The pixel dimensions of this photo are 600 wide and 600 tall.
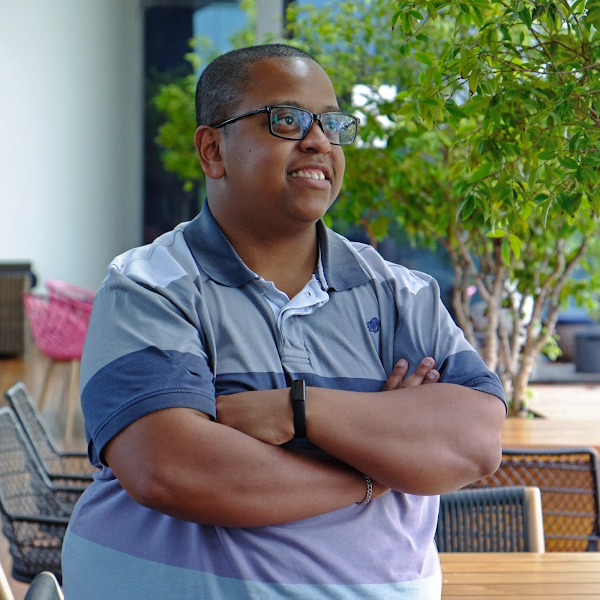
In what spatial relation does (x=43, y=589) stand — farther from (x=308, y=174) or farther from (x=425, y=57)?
(x=425, y=57)

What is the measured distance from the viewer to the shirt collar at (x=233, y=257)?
51.0 inches

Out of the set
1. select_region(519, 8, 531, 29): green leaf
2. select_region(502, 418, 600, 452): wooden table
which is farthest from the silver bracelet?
select_region(502, 418, 600, 452): wooden table

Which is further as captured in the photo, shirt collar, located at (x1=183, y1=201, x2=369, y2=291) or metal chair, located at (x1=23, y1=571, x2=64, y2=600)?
shirt collar, located at (x1=183, y1=201, x2=369, y2=291)

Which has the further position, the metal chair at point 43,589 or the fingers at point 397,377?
the fingers at point 397,377

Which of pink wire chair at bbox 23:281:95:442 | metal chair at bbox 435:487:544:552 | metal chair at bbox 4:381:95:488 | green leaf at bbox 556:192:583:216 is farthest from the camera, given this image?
pink wire chair at bbox 23:281:95:442

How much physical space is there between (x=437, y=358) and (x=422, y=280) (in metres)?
0.15

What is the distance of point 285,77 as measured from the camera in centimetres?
131

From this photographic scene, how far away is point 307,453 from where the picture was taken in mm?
1202

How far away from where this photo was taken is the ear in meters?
1.36

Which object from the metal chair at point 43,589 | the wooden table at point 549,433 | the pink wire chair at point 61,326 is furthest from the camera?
the pink wire chair at point 61,326

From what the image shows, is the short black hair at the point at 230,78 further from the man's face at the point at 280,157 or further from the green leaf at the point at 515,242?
the green leaf at the point at 515,242

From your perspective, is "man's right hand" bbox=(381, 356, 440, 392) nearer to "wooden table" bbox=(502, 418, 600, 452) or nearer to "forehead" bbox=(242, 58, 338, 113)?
"forehead" bbox=(242, 58, 338, 113)

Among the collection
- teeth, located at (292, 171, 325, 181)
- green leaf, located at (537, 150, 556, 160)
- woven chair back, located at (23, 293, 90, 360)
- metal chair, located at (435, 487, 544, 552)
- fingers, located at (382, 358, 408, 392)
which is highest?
green leaf, located at (537, 150, 556, 160)

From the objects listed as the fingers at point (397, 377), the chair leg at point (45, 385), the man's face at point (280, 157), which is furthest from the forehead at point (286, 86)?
the chair leg at point (45, 385)
